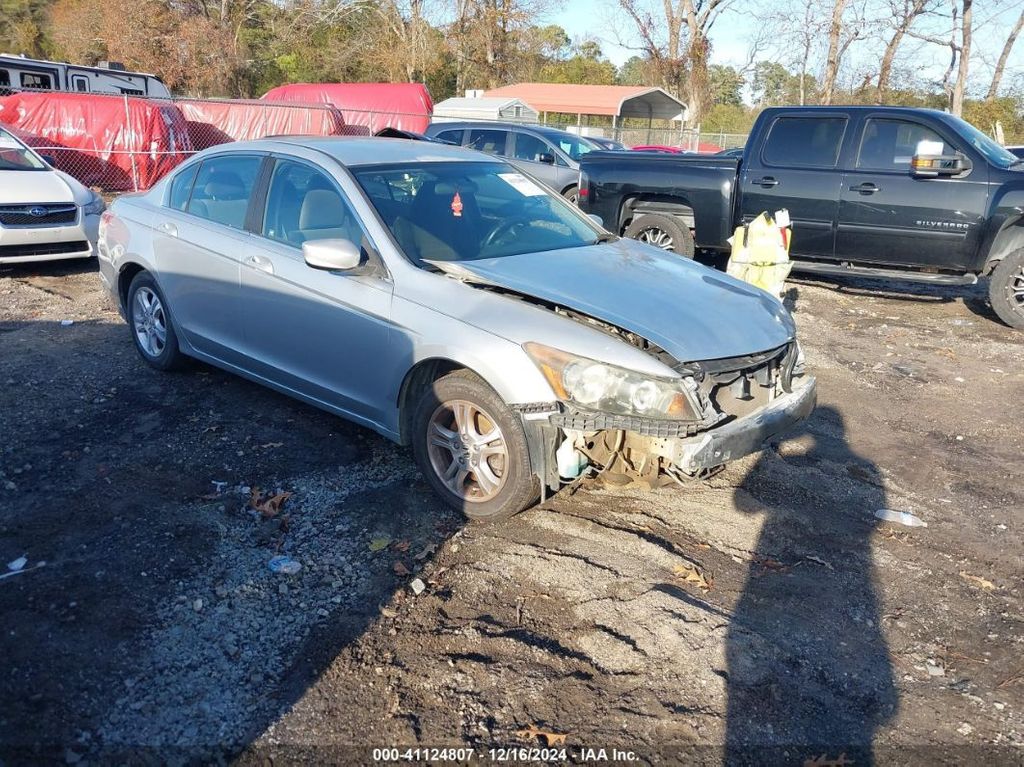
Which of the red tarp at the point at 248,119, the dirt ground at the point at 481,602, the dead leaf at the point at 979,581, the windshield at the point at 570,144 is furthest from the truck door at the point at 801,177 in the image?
the red tarp at the point at 248,119

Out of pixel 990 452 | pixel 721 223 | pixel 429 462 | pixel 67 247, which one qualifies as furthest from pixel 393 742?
pixel 67 247

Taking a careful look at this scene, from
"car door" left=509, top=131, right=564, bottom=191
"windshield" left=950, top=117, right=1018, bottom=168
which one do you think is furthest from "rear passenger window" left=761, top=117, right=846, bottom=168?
"car door" left=509, top=131, right=564, bottom=191

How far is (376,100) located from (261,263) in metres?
20.9

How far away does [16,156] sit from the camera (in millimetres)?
10078

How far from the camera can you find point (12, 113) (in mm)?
16953

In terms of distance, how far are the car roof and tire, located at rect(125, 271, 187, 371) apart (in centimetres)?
115

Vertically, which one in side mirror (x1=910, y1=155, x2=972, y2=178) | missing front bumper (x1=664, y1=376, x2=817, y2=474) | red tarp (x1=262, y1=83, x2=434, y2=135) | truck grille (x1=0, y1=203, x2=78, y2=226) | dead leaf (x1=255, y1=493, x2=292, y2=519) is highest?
red tarp (x1=262, y1=83, x2=434, y2=135)

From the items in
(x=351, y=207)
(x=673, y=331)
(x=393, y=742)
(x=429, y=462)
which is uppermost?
(x=351, y=207)

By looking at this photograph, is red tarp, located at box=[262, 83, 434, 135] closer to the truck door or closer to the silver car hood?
the truck door

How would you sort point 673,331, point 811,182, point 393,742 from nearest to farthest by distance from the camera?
point 393,742, point 673,331, point 811,182

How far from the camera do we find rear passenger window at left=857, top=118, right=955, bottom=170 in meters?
8.48

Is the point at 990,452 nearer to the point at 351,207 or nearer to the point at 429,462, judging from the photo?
the point at 429,462

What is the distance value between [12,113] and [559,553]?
58.4ft

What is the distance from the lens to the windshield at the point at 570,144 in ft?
48.5
